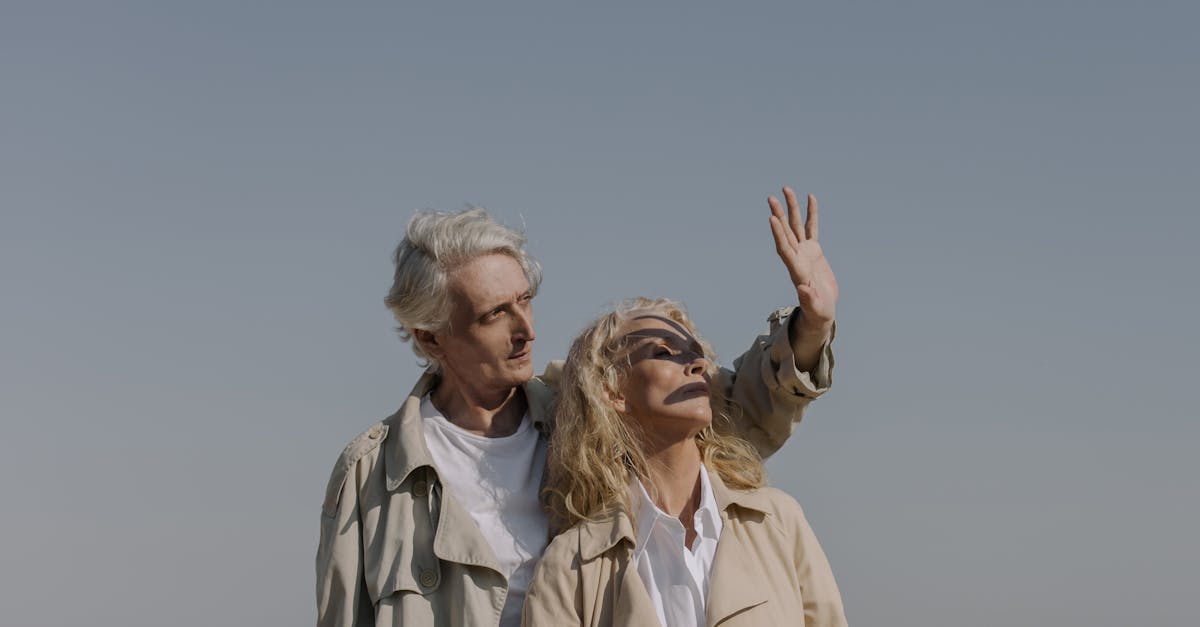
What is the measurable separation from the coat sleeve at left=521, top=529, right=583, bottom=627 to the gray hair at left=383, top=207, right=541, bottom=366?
3.98 ft

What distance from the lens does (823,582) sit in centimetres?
627

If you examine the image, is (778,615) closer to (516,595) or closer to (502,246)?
(516,595)

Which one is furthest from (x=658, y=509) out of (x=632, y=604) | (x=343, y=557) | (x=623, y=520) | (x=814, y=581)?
(x=343, y=557)

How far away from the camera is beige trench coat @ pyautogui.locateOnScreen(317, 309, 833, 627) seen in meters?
6.31

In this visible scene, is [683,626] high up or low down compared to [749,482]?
down

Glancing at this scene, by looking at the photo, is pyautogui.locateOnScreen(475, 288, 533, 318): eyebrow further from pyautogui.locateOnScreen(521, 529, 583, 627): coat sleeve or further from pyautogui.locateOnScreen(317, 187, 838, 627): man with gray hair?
pyautogui.locateOnScreen(521, 529, 583, 627): coat sleeve

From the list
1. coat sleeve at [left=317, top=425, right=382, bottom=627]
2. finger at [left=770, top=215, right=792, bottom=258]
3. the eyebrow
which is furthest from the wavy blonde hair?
coat sleeve at [left=317, top=425, right=382, bottom=627]

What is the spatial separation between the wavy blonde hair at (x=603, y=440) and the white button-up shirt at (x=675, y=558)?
147 millimetres

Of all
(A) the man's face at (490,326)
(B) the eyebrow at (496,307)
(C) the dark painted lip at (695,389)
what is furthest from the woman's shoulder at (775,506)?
(B) the eyebrow at (496,307)

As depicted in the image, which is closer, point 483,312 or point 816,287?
point 816,287

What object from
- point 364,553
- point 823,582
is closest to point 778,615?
point 823,582

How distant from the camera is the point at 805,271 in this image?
6.21m

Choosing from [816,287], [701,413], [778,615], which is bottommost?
[778,615]

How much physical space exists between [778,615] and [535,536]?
1.10m
